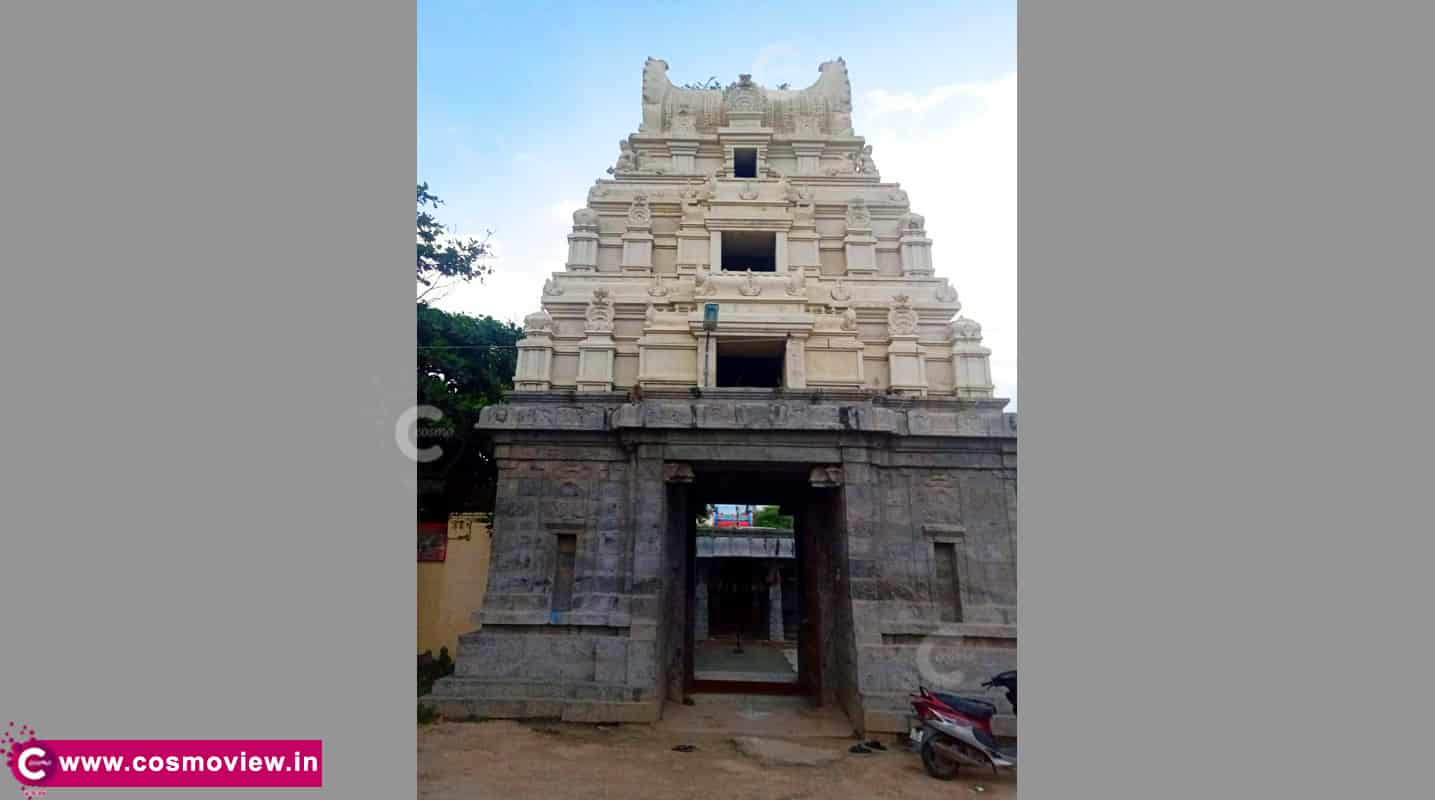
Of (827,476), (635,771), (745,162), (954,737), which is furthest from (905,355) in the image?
(635,771)

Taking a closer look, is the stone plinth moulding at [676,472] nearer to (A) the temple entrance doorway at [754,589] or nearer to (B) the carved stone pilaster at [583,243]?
(A) the temple entrance doorway at [754,589]

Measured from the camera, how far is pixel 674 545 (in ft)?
45.9

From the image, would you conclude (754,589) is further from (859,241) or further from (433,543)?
(859,241)

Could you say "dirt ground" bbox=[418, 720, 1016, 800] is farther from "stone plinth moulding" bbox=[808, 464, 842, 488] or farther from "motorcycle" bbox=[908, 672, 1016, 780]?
"stone plinth moulding" bbox=[808, 464, 842, 488]

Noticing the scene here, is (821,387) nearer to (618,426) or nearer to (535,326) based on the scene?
(618,426)

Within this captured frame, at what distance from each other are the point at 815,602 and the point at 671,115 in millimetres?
12454

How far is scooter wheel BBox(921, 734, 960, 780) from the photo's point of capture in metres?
9.36

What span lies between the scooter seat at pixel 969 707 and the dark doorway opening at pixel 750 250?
30.5 feet

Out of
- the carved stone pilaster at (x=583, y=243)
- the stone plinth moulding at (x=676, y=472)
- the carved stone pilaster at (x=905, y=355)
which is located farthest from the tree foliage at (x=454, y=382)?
the carved stone pilaster at (x=905, y=355)

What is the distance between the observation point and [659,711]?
1205 cm
